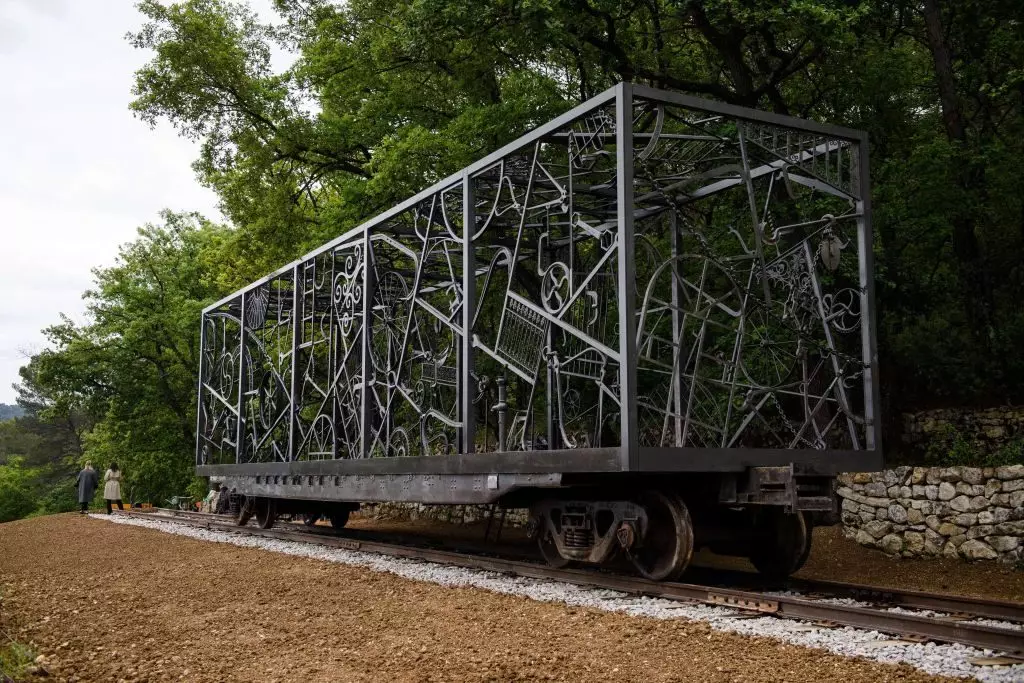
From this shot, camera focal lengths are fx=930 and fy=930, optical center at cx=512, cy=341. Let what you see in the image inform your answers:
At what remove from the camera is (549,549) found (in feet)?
31.0

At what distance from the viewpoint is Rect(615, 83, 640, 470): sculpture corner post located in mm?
7547

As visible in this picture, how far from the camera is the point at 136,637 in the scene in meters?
6.54

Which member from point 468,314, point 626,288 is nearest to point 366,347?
point 468,314

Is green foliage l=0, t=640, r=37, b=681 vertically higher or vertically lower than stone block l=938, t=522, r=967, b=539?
lower

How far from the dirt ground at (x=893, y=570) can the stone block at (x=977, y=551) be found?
0.28ft

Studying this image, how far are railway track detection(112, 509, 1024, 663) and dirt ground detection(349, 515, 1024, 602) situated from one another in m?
1.88

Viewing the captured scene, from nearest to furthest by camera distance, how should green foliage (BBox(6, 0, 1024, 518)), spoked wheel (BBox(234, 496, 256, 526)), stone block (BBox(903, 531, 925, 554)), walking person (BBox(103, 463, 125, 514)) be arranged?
stone block (BBox(903, 531, 925, 554))
green foliage (BBox(6, 0, 1024, 518))
spoked wheel (BBox(234, 496, 256, 526))
walking person (BBox(103, 463, 125, 514))

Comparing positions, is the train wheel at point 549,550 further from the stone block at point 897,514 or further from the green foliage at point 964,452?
the green foliage at point 964,452

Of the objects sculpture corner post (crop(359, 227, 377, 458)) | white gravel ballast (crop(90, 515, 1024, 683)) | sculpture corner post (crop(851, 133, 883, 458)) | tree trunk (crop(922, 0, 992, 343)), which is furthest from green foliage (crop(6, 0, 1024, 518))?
white gravel ballast (crop(90, 515, 1024, 683))

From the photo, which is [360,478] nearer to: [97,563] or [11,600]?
[97,563]

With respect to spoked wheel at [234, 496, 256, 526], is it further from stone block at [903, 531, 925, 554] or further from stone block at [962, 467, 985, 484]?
stone block at [962, 467, 985, 484]

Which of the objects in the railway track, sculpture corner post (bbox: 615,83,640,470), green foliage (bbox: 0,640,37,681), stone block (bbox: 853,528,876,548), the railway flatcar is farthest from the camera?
stone block (bbox: 853,528,876,548)

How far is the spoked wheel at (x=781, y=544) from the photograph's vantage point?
28.7ft

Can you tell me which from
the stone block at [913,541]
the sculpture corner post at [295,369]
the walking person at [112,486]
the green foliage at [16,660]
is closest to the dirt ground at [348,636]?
the green foliage at [16,660]
